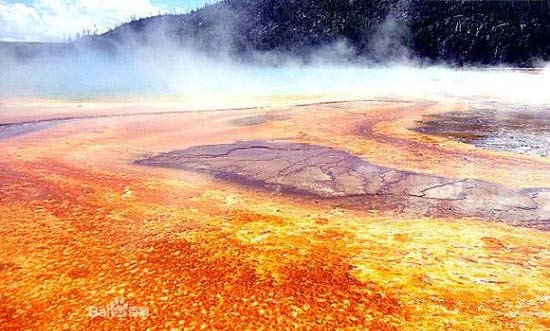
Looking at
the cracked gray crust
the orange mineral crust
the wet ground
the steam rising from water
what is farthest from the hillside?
the orange mineral crust

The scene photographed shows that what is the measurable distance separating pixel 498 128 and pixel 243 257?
6.68 metres

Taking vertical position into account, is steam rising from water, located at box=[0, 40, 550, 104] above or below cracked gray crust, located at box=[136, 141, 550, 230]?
above

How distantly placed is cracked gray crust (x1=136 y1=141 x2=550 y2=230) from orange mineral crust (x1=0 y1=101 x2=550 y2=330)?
0.14 meters

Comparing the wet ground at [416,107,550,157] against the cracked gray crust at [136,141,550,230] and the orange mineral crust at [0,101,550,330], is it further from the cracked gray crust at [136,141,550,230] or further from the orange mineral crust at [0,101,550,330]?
the cracked gray crust at [136,141,550,230]

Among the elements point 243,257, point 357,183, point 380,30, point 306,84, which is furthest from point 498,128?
point 380,30

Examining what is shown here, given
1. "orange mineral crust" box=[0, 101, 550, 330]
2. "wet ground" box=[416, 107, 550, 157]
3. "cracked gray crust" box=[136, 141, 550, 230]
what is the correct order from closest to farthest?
"orange mineral crust" box=[0, 101, 550, 330], "cracked gray crust" box=[136, 141, 550, 230], "wet ground" box=[416, 107, 550, 157]

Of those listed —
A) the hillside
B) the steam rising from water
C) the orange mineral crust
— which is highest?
the hillside

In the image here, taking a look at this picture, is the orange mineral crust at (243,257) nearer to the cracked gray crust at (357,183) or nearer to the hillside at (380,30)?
the cracked gray crust at (357,183)

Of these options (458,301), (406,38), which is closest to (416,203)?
(458,301)

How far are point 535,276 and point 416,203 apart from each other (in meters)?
1.33

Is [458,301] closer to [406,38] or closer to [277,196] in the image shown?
[277,196]

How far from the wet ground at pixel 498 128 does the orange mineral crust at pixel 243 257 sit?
46.7 inches

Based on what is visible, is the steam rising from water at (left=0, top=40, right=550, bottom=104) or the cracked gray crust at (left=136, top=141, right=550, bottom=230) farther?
the steam rising from water at (left=0, top=40, right=550, bottom=104)

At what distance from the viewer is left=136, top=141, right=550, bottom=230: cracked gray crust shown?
3477 millimetres
